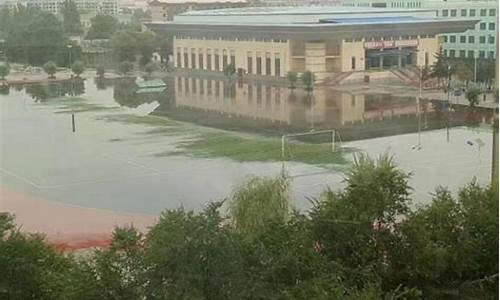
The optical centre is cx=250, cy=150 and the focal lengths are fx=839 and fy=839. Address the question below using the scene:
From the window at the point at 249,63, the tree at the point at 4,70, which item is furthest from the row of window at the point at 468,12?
the tree at the point at 4,70

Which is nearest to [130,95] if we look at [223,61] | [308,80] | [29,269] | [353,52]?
[223,61]

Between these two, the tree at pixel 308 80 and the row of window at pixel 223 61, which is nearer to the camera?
the row of window at pixel 223 61

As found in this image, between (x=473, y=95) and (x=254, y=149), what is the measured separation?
1.09m

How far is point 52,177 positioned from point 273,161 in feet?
3.36

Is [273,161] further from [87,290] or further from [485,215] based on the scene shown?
[87,290]

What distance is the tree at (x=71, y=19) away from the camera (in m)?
4.19

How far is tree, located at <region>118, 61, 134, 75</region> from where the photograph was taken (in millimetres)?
4285

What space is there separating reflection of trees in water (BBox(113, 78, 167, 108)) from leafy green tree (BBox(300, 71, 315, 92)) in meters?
0.82

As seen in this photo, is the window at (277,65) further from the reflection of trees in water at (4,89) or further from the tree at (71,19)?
the reflection of trees in water at (4,89)

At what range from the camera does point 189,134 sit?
4441mm

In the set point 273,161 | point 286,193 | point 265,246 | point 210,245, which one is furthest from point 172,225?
point 273,161

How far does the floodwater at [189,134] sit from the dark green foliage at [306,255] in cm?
146

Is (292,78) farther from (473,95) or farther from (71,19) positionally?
(71,19)

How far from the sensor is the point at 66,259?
192cm
